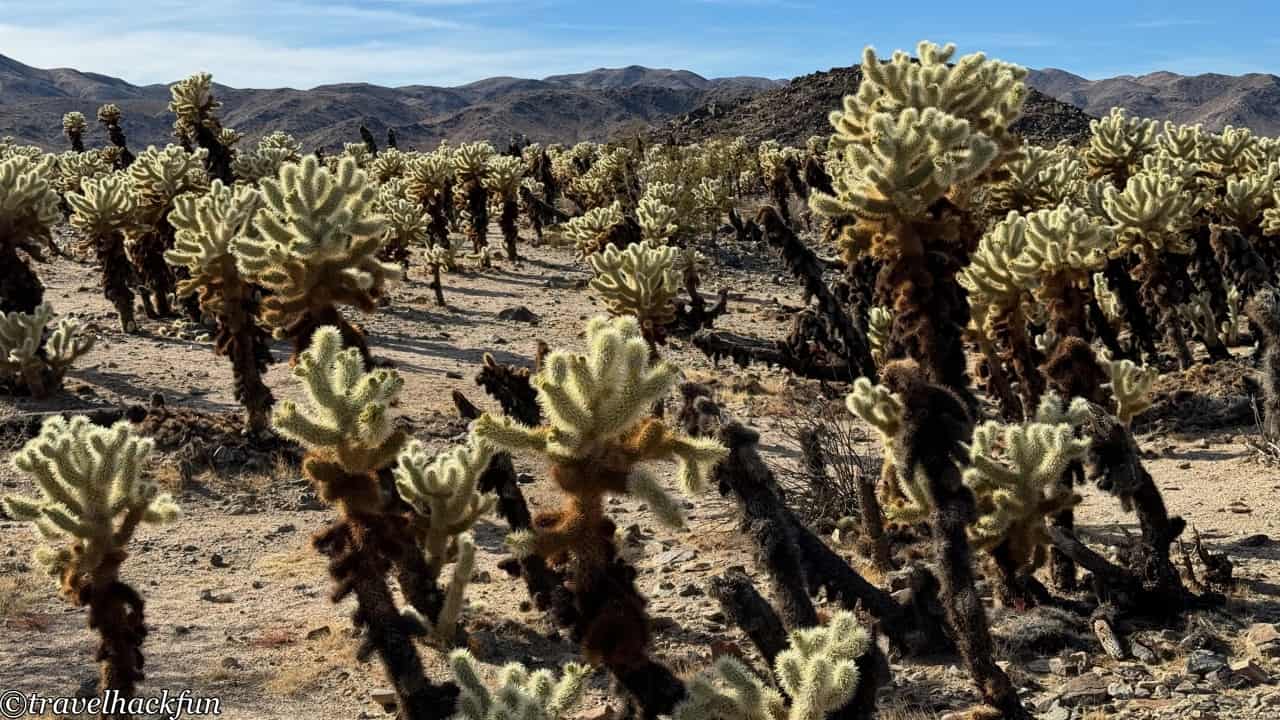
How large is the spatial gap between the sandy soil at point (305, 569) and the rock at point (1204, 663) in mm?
218

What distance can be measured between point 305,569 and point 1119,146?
50.8 ft

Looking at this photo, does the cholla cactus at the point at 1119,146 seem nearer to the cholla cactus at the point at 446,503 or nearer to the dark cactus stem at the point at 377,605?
the cholla cactus at the point at 446,503

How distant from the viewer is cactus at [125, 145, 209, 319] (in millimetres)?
16891

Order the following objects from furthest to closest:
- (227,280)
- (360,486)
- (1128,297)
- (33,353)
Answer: (1128,297)
(33,353)
(227,280)
(360,486)

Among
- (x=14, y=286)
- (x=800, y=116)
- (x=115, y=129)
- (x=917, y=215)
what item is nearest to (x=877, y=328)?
(x=917, y=215)

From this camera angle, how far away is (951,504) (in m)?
5.98

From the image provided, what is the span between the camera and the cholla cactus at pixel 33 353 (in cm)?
1331

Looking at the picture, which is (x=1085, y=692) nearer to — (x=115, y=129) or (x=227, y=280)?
(x=227, y=280)

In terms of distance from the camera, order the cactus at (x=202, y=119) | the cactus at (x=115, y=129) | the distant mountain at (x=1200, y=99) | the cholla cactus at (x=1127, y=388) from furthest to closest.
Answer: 1. the distant mountain at (x=1200, y=99)
2. the cactus at (x=115, y=129)
3. the cactus at (x=202, y=119)
4. the cholla cactus at (x=1127, y=388)

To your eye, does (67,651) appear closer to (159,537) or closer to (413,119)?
(159,537)

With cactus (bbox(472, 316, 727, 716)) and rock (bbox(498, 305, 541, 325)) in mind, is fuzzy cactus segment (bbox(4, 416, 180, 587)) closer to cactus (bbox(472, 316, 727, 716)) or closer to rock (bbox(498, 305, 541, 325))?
cactus (bbox(472, 316, 727, 716))

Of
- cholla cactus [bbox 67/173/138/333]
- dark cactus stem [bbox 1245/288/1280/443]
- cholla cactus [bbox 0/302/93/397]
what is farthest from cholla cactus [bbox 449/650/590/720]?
cholla cactus [bbox 67/173/138/333]

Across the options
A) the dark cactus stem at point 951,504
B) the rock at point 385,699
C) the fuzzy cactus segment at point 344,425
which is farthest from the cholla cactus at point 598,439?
the rock at point 385,699

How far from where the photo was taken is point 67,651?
734 centimetres
